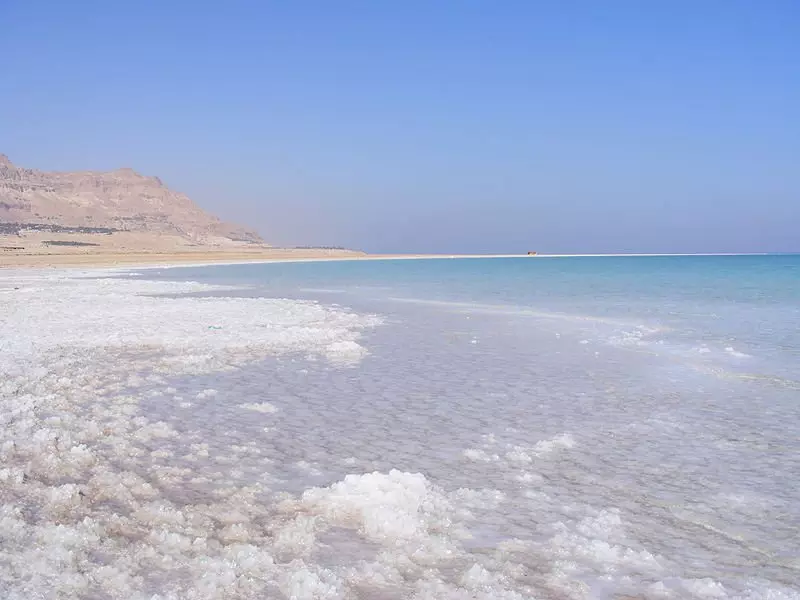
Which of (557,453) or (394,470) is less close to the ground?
(394,470)

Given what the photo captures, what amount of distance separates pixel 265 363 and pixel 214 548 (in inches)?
301

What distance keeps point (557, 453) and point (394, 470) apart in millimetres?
2019

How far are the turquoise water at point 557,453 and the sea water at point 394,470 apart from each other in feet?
0.10

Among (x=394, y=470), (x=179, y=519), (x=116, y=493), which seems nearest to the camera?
(x=179, y=519)

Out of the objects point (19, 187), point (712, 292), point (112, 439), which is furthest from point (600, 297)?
point (19, 187)

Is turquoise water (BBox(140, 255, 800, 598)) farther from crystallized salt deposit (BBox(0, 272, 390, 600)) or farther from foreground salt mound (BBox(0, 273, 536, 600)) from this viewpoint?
crystallized salt deposit (BBox(0, 272, 390, 600))

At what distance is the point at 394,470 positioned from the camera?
6035 mm

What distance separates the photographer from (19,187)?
641 feet

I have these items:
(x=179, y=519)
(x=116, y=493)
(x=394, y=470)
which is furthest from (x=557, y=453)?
(x=116, y=493)

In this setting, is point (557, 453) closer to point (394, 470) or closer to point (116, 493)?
point (394, 470)

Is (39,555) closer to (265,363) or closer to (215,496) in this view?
(215,496)

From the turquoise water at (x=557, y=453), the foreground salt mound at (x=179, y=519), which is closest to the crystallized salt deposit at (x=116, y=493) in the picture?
the foreground salt mound at (x=179, y=519)

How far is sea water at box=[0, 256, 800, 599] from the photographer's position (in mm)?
4336

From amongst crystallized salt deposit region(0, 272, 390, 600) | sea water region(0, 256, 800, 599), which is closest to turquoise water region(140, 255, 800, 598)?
sea water region(0, 256, 800, 599)
